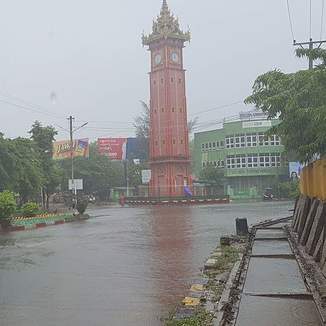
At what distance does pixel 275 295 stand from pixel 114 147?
8581cm

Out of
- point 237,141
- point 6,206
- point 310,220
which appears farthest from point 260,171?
point 310,220

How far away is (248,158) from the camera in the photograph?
84.2 metres

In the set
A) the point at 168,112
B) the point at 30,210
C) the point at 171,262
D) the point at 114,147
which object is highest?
the point at 168,112

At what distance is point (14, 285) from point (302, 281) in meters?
5.26

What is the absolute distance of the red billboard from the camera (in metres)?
91.9

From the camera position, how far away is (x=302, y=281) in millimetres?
9570

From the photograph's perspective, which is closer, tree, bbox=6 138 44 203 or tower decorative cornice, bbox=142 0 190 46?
tree, bbox=6 138 44 203

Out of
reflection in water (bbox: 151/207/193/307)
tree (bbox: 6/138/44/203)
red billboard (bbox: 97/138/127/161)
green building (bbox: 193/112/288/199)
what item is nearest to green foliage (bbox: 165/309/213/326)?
reflection in water (bbox: 151/207/193/307)

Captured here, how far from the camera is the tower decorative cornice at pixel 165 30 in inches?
2729

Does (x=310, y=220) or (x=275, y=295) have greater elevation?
(x=310, y=220)

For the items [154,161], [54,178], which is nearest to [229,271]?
[54,178]

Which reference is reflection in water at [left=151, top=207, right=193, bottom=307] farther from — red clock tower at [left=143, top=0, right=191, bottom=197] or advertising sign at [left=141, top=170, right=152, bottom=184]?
advertising sign at [left=141, top=170, right=152, bottom=184]

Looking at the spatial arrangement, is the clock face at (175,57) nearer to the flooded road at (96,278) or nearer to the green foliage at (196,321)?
the flooded road at (96,278)

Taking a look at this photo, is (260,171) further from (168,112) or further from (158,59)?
(158,59)
